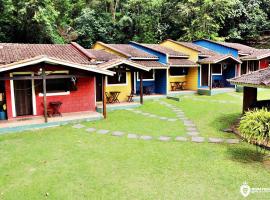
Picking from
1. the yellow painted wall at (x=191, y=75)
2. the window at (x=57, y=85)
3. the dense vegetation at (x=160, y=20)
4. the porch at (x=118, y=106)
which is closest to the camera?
the window at (x=57, y=85)

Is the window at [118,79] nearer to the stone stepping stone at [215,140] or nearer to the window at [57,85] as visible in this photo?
the window at [57,85]

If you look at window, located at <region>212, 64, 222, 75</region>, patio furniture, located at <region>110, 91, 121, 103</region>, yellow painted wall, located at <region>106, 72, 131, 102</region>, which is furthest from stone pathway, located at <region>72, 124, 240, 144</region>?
window, located at <region>212, 64, 222, 75</region>

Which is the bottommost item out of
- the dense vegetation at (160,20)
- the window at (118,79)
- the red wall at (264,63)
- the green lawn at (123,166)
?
the green lawn at (123,166)

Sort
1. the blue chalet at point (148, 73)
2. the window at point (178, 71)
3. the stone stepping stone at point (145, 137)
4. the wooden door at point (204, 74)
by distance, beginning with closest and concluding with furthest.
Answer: the stone stepping stone at point (145, 137), the blue chalet at point (148, 73), the window at point (178, 71), the wooden door at point (204, 74)

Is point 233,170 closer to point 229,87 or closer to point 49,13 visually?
point 229,87

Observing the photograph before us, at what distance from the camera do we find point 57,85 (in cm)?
1281

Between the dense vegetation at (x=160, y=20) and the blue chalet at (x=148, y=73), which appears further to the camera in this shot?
the dense vegetation at (x=160, y=20)

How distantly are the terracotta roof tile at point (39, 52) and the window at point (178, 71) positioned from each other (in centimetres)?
863

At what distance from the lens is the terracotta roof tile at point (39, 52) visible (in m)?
12.0

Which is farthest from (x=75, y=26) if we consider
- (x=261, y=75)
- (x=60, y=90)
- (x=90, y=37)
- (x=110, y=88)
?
(x=261, y=75)

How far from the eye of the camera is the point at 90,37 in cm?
3080

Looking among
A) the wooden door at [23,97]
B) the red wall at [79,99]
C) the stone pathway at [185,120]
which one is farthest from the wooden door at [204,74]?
the wooden door at [23,97]

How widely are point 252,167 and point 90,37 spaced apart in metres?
27.1

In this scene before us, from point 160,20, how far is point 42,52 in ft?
78.4
